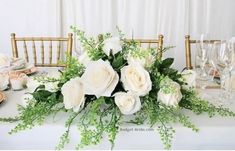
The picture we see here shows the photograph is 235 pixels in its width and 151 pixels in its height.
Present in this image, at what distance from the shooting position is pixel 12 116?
0.92m

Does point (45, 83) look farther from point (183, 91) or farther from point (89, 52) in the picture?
point (183, 91)

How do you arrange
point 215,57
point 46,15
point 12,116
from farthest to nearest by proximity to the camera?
point 46,15
point 215,57
point 12,116

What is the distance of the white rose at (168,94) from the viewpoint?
80 cm

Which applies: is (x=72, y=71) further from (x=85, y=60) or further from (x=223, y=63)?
(x=223, y=63)

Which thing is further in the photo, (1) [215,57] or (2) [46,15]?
(2) [46,15]

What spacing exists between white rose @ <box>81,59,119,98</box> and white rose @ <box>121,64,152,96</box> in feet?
0.08

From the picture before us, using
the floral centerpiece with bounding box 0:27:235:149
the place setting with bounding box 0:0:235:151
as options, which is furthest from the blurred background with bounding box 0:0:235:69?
the floral centerpiece with bounding box 0:27:235:149

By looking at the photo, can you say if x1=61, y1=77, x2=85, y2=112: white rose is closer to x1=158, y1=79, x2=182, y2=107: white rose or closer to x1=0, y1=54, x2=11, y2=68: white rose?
x1=158, y1=79, x2=182, y2=107: white rose

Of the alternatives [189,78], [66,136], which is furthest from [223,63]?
[66,136]

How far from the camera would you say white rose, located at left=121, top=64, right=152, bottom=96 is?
2.60ft

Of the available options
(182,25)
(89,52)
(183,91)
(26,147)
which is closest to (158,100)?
(183,91)

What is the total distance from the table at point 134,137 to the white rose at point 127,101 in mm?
56

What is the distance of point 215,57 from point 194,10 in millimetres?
1591

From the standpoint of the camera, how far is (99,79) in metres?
0.78
